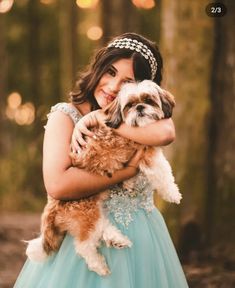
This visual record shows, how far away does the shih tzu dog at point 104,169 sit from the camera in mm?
3340

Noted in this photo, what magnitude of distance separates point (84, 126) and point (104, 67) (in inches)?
19.3

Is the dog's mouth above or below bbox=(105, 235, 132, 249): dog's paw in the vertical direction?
above

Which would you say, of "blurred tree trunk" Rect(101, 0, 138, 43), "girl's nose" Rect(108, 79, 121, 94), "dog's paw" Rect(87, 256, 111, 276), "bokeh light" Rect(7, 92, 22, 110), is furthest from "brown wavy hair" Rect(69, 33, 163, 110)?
"bokeh light" Rect(7, 92, 22, 110)

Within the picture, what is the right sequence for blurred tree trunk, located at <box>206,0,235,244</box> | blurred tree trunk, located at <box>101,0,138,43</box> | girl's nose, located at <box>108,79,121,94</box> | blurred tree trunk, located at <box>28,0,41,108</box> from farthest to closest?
blurred tree trunk, located at <box>28,0,41,108</box>
blurred tree trunk, located at <box>101,0,138,43</box>
blurred tree trunk, located at <box>206,0,235,244</box>
girl's nose, located at <box>108,79,121,94</box>

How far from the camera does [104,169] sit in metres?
3.35

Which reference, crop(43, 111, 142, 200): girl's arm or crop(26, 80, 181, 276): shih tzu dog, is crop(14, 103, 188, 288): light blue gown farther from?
crop(43, 111, 142, 200): girl's arm

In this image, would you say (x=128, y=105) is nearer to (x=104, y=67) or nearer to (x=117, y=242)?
(x=104, y=67)

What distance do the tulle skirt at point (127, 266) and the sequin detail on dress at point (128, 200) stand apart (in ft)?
0.12

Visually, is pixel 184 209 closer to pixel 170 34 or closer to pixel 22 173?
pixel 170 34

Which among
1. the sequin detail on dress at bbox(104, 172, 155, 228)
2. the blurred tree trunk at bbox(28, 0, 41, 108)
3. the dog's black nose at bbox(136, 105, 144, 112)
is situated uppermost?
the blurred tree trunk at bbox(28, 0, 41, 108)

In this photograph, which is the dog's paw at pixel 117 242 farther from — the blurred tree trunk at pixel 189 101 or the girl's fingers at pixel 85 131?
the blurred tree trunk at pixel 189 101

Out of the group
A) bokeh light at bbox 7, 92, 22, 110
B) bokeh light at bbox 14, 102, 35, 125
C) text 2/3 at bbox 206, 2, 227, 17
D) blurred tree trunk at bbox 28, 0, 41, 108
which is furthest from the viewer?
bokeh light at bbox 7, 92, 22, 110

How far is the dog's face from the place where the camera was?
11.3 ft

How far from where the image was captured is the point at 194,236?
21.7ft
